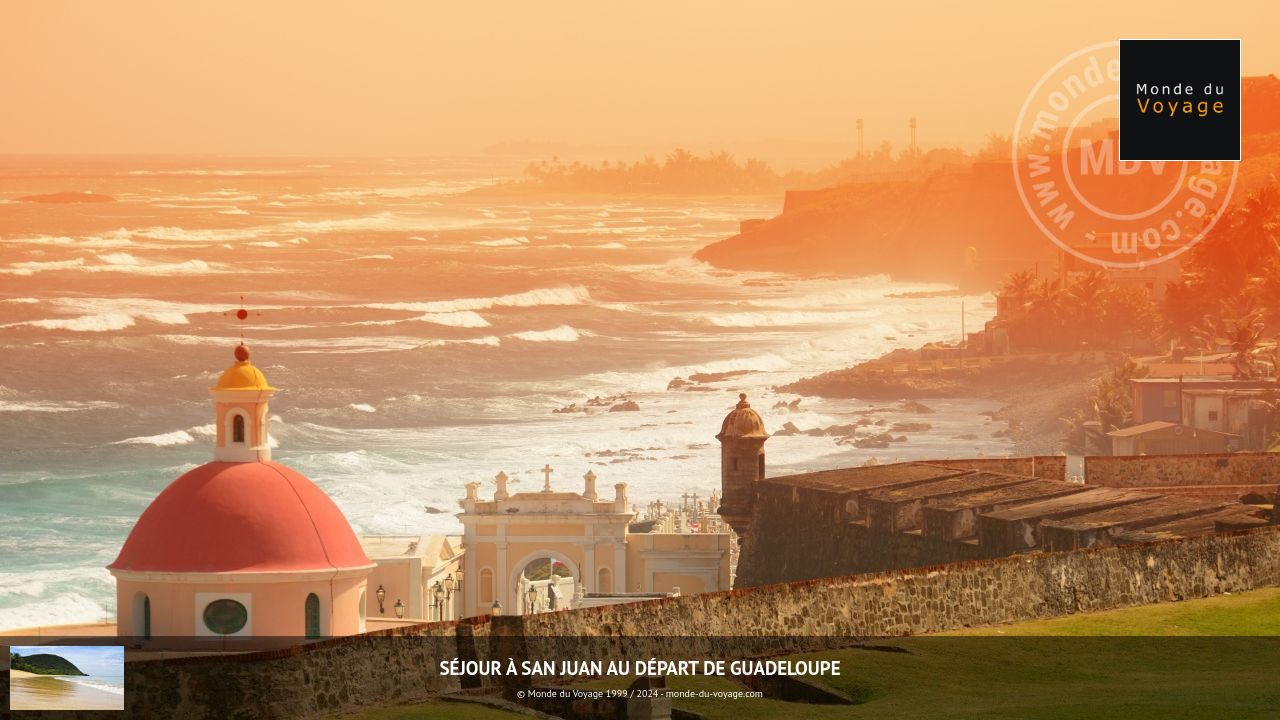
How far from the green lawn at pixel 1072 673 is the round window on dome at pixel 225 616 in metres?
4.59

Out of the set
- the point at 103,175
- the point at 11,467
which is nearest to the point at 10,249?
the point at 103,175

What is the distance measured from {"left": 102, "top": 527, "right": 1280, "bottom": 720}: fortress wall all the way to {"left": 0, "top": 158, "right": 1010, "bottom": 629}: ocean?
36112 mm

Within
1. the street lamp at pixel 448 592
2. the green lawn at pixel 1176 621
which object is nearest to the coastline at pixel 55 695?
the green lawn at pixel 1176 621

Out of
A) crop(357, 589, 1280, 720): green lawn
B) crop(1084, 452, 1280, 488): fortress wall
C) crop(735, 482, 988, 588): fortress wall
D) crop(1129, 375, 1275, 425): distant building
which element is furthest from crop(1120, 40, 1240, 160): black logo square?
crop(357, 589, 1280, 720): green lawn

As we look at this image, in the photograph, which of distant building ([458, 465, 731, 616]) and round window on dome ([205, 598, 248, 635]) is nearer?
round window on dome ([205, 598, 248, 635])

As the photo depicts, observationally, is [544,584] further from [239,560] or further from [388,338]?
[388,338]

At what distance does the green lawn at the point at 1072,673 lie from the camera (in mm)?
17688

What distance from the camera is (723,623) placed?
67.4ft

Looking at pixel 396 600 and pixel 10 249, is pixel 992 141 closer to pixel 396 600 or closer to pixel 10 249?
pixel 10 249

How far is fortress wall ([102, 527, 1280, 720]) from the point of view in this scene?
56.1ft

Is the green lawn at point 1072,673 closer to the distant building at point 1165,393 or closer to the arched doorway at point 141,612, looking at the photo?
the arched doorway at point 141,612

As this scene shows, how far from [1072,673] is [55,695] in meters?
9.04

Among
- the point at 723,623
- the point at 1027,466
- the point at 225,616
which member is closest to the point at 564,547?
the point at 1027,466

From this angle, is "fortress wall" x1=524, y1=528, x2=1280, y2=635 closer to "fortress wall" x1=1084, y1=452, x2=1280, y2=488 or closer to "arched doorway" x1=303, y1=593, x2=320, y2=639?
"arched doorway" x1=303, y1=593, x2=320, y2=639
